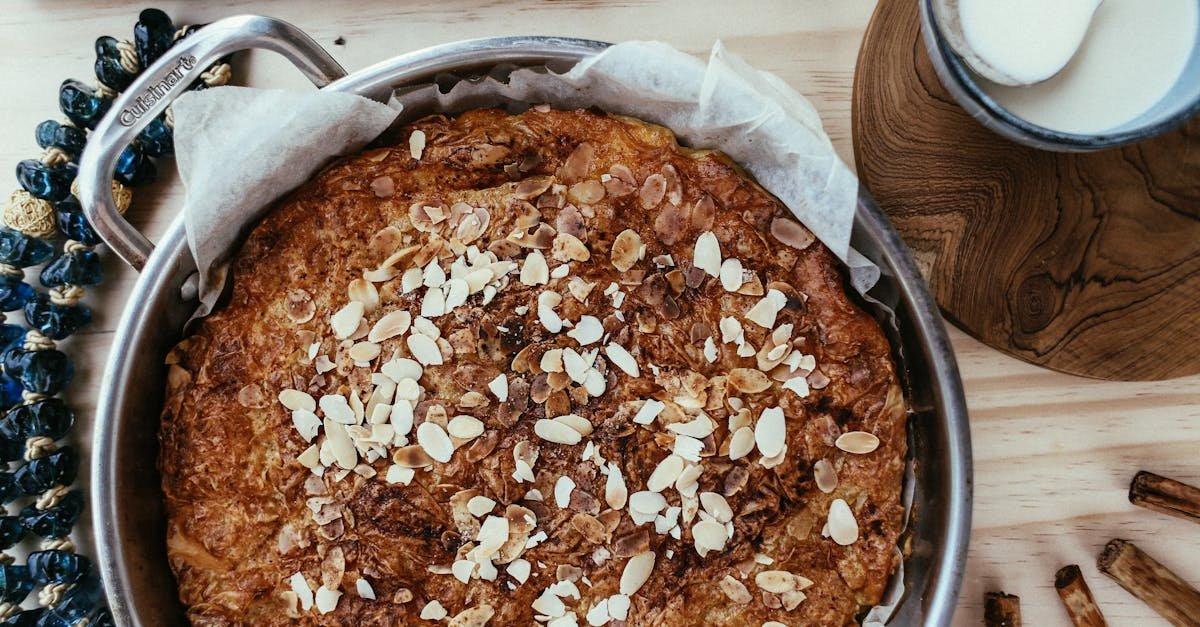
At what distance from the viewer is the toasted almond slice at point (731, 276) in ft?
6.09

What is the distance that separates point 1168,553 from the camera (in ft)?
7.25

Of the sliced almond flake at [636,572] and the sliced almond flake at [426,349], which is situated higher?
the sliced almond flake at [426,349]

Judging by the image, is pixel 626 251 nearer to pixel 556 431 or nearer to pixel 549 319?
pixel 549 319

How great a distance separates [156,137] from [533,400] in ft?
3.81

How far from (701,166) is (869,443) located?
2.21 ft

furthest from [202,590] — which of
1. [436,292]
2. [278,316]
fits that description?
[436,292]

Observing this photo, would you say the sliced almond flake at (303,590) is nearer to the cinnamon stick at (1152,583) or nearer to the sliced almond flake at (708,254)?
the sliced almond flake at (708,254)

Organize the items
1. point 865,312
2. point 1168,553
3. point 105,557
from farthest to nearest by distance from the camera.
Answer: point 1168,553
point 865,312
point 105,557

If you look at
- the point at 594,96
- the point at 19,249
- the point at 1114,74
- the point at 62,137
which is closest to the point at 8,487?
the point at 19,249

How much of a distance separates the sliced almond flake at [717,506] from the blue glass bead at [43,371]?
1.55 meters

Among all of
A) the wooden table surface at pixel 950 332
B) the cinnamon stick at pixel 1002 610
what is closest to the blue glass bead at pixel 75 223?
the wooden table surface at pixel 950 332

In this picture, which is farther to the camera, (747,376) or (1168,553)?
(1168,553)

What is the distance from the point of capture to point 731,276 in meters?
1.86

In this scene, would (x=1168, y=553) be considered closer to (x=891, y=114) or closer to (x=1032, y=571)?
(x=1032, y=571)
